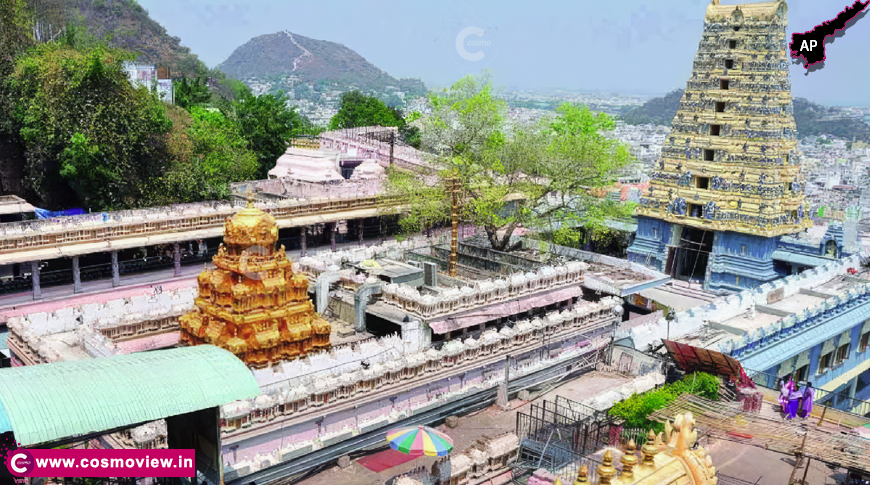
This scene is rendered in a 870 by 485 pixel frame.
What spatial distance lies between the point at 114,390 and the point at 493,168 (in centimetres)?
2252

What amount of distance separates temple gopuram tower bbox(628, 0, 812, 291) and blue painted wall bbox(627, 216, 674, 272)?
0.38 metres

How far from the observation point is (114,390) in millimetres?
11188

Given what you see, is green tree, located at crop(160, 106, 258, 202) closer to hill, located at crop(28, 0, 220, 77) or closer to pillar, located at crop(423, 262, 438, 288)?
pillar, located at crop(423, 262, 438, 288)

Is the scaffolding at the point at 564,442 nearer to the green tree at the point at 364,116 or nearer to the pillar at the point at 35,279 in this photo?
the pillar at the point at 35,279

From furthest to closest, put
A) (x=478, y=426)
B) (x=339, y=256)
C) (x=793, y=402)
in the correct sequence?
1. (x=339, y=256)
2. (x=478, y=426)
3. (x=793, y=402)

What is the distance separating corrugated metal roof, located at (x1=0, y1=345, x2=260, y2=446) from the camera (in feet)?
33.9

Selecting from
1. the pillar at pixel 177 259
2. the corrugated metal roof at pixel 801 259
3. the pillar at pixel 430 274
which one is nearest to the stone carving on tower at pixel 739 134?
the corrugated metal roof at pixel 801 259

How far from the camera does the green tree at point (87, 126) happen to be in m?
33.4

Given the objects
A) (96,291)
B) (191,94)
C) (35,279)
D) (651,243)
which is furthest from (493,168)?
(191,94)

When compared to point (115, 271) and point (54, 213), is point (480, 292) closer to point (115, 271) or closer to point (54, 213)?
point (115, 271)

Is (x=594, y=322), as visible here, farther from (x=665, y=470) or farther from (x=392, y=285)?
(x=665, y=470)

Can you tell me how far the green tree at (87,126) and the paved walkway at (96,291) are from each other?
688 cm

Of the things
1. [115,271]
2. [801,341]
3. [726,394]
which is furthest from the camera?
[115,271]

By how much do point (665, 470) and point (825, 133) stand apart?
17346 cm
